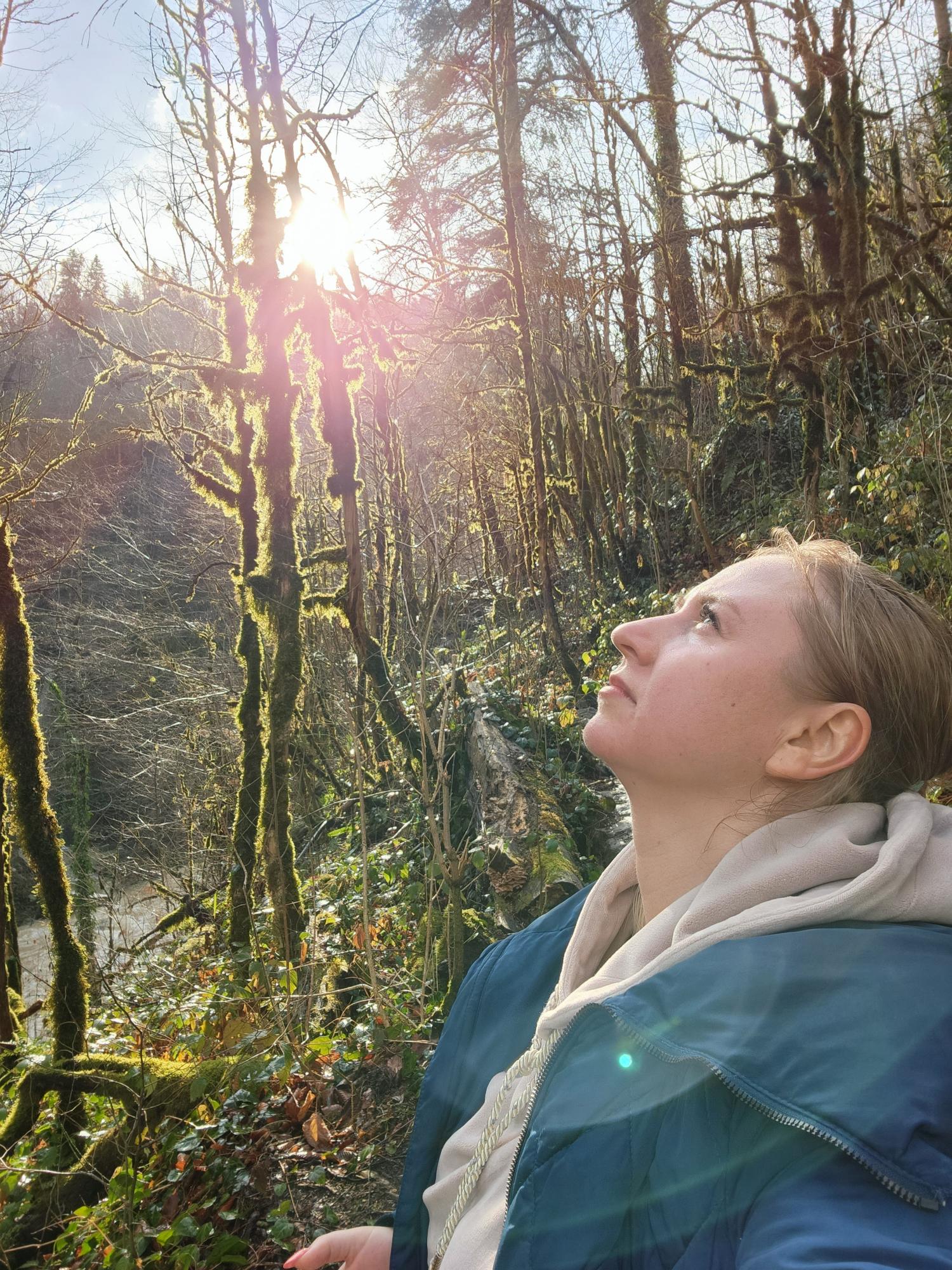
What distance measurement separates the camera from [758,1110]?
101 centimetres

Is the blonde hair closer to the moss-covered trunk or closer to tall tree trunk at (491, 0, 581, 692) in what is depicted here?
the moss-covered trunk

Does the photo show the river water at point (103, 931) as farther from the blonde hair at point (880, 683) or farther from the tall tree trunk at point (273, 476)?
the blonde hair at point (880, 683)

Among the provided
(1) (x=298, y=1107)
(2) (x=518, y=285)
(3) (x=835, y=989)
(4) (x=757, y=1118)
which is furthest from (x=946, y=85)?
(1) (x=298, y=1107)

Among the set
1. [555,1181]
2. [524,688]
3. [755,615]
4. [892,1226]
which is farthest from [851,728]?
[524,688]

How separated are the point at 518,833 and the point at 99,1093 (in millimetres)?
2422

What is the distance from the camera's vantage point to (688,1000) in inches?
43.8

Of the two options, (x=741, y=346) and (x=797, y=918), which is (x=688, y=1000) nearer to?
(x=797, y=918)

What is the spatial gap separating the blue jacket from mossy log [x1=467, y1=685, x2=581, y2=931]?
2844 millimetres

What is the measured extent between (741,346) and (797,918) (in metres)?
10.7

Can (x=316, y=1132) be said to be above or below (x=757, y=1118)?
below

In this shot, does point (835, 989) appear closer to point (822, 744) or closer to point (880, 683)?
point (822, 744)

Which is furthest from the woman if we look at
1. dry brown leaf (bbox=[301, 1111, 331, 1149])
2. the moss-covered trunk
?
the moss-covered trunk

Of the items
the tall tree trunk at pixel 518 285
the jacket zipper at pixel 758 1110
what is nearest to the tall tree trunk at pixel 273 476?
the tall tree trunk at pixel 518 285

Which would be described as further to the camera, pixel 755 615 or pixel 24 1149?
pixel 24 1149
